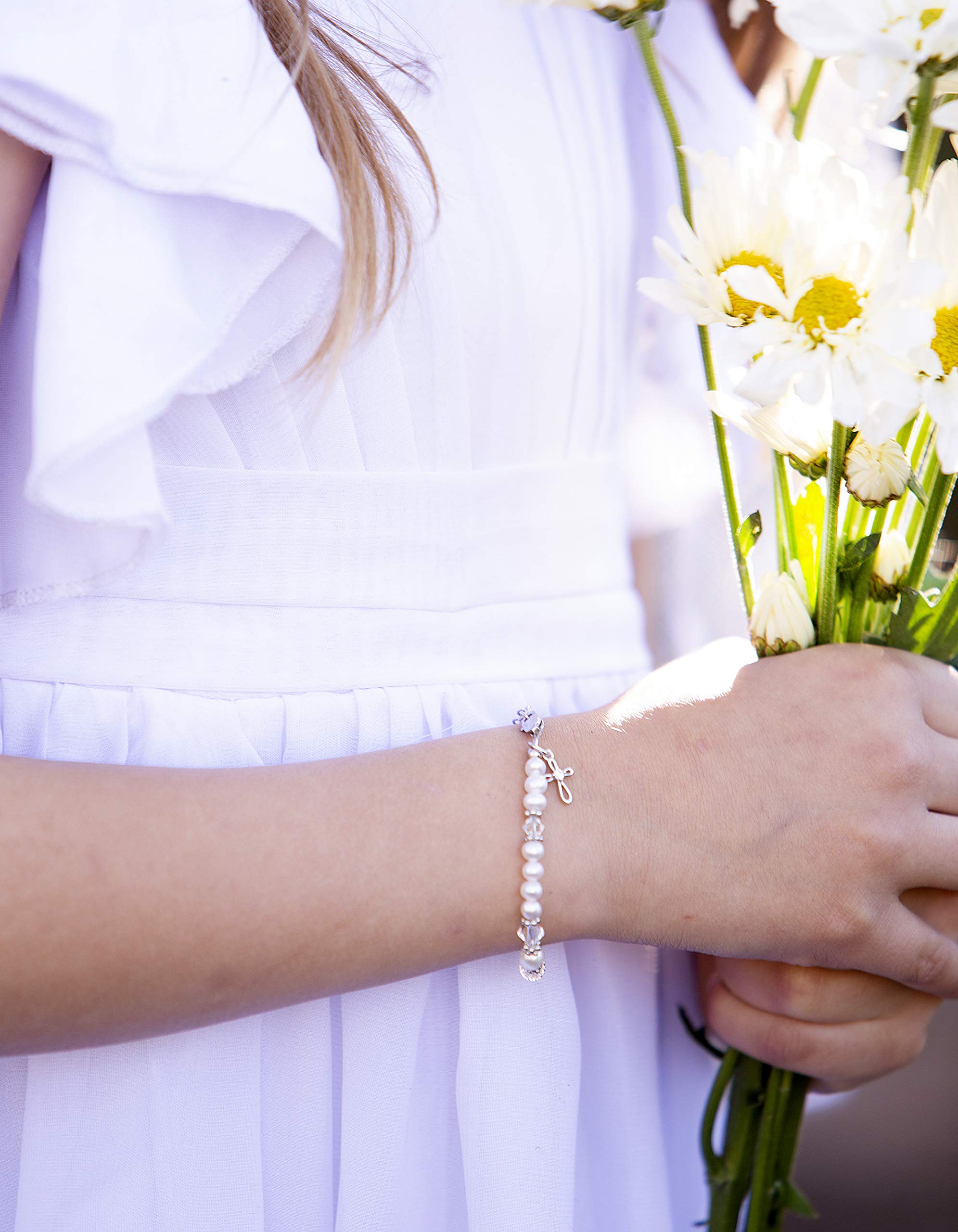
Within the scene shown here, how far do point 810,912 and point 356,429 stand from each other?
47 centimetres

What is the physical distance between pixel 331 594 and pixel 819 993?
0.48 m

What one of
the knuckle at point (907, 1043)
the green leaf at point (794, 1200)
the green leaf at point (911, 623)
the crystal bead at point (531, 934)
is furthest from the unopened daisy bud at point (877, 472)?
the green leaf at point (794, 1200)

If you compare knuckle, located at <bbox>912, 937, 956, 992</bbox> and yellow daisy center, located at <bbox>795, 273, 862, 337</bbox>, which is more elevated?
yellow daisy center, located at <bbox>795, 273, 862, 337</bbox>

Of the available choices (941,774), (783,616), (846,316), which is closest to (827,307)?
(846,316)

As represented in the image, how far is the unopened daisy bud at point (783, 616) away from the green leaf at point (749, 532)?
2 cm

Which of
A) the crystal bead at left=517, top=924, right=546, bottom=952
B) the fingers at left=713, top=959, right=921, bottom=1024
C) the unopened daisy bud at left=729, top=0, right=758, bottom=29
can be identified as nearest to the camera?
the crystal bead at left=517, top=924, right=546, bottom=952

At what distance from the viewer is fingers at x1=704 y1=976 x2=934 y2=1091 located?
2.48ft

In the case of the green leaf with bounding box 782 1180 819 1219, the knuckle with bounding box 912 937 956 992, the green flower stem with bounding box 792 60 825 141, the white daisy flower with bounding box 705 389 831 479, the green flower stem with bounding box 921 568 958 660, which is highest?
the green flower stem with bounding box 792 60 825 141

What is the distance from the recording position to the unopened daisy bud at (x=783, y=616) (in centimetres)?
69

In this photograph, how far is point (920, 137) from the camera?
603 millimetres

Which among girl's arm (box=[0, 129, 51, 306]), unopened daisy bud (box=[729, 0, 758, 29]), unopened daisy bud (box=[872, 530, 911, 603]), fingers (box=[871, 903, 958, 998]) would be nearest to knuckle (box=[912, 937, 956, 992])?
fingers (box=[871, 903, 958, 998])

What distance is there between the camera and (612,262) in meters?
0.85

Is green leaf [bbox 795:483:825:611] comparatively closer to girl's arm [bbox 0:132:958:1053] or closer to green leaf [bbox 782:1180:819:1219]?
girl's arm [bbox 0:132:958:1053]

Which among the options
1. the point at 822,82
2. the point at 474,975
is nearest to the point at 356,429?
the point at 474,975
